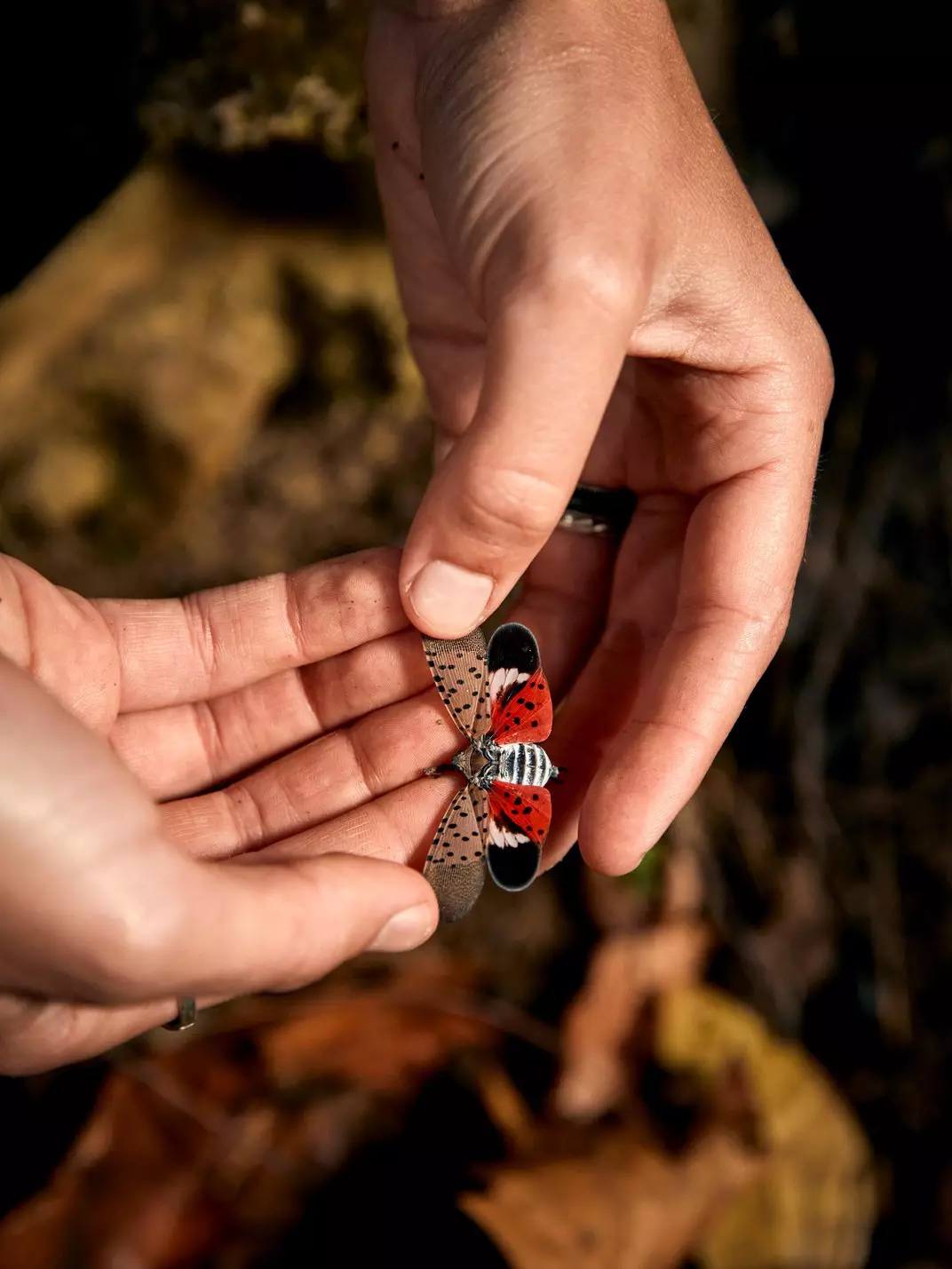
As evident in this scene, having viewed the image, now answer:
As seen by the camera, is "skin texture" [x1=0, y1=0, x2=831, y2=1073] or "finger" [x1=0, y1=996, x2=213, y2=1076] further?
"finger" [x1=0, y1=996, x2=213, y2=1076]

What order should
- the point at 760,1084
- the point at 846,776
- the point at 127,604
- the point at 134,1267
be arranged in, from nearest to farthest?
the point at 127,604 → the point at 134,1267 → the point at 760,1084 → the point at 846,776

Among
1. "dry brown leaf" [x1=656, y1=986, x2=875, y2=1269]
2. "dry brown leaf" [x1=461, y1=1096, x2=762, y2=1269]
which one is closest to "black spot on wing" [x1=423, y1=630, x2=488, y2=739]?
"dry brown leaf" [x1=461, y1=1096, x2=762, y2=1269]

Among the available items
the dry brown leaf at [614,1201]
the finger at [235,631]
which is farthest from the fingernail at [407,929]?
the dry brown leaf at [614,1201]

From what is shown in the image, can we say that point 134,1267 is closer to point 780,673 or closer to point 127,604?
point 127,604

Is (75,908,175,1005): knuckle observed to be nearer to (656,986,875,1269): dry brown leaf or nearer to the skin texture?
the skin texture

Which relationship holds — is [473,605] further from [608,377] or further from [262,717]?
[262,717]

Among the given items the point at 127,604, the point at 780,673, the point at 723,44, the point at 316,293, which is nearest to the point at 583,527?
the point at 127,604

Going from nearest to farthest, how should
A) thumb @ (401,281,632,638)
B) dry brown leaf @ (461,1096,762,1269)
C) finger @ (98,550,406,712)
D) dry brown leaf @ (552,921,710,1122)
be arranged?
thumb @ (401,281,632,638) → finger @ (98,550,406,712) → dry brown leaf @ (461,1096,762,1269) → dry brown leaf @ (552,921,710,1122)
